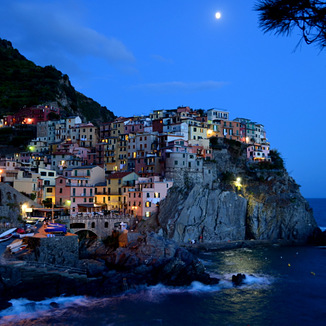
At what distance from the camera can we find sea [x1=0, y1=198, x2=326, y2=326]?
27562 mm

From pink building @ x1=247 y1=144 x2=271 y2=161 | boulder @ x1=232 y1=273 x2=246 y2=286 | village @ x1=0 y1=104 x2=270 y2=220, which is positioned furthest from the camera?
pink building @ x1=247 y1=144 x2=271 y2=161

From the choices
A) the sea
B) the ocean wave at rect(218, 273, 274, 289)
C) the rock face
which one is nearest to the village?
the rock face

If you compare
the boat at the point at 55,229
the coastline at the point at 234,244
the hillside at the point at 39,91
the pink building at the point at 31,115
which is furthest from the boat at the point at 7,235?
the hillside at the point at 39,91

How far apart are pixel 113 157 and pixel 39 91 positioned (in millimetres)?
56958

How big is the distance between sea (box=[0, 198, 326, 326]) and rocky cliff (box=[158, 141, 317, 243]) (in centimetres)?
1683

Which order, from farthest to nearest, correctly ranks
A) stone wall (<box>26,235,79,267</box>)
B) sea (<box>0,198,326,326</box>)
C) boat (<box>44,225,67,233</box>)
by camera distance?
boat (<box>44,225,67,233</box>), stone wall (<box>26,235,79,267</box>), sea (<box>0,198,326,326</box>)

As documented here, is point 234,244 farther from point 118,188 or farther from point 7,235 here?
point 7,235

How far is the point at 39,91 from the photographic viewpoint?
11962 centimetres

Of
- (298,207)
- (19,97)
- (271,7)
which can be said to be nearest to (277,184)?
(298,207)

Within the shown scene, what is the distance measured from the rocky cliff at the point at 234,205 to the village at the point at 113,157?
11.3 feet

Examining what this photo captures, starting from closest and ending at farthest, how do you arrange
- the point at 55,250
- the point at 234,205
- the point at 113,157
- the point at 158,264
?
1. the point at 55,250
2. the point at 158,264
3. the point at 234,205
4. the point at 113,157

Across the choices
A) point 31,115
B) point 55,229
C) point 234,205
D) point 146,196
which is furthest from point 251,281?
point 31,115

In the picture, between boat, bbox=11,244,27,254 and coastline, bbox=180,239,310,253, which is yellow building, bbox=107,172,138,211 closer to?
coastline, bbox=180,239,310,253

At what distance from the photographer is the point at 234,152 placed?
3091 inches
